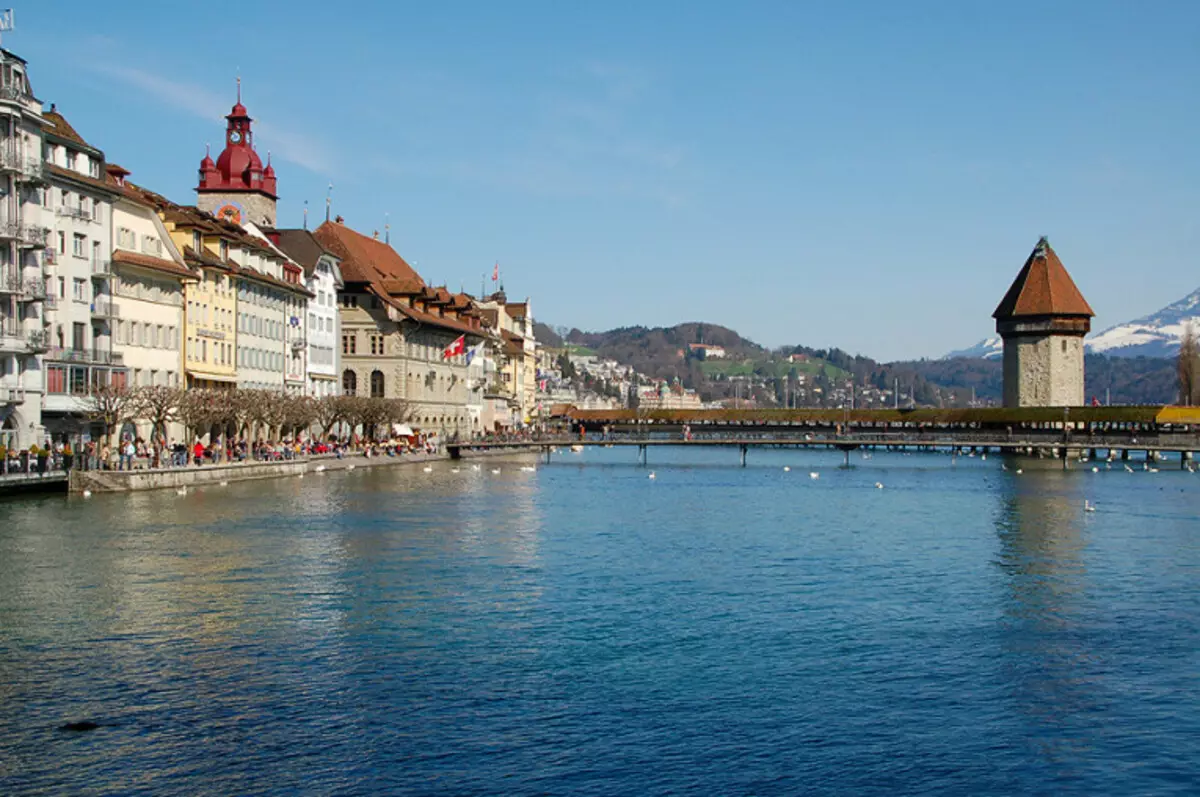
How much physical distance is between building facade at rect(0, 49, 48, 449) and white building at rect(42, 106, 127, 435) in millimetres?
834

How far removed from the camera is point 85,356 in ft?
185

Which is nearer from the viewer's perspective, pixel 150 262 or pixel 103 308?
pixel 103 308

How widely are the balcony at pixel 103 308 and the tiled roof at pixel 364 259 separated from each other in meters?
37.3

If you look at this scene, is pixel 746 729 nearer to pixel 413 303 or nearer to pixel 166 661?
pixel 166 661

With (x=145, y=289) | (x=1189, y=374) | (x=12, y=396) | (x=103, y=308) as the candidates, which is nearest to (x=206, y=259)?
(x=145, y=289)

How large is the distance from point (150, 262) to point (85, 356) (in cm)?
656

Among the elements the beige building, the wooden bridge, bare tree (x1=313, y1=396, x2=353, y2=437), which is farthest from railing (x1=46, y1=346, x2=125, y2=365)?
the wooden bridge

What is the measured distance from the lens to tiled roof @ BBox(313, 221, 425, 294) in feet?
317

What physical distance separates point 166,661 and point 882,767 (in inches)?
411

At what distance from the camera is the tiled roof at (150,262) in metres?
59.1

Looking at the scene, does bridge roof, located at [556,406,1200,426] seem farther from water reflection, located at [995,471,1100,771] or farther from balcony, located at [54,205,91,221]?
balcony, located at [54,205,91,221]

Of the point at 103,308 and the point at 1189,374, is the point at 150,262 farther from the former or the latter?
the point at 1189,374

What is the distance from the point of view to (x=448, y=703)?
65.6 ft

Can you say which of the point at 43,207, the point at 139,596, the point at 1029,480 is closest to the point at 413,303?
the point at 1029,480
